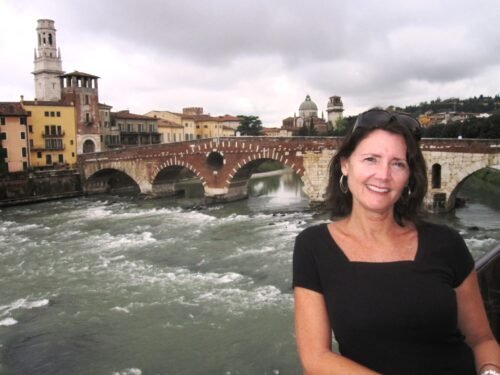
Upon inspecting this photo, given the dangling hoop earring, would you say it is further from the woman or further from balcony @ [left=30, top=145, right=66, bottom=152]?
balcony @ [left=30, top=145, right=66, bottom=152]

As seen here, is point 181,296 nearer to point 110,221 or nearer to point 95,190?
point 110,221

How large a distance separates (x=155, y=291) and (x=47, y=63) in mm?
43848

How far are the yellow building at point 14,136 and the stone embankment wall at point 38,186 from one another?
3650 millimetres

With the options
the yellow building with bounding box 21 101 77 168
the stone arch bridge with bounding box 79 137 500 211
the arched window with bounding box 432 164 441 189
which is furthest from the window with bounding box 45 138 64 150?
the arched window with bounding box 432 164 441 189

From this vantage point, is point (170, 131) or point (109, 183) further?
point (170, 131)

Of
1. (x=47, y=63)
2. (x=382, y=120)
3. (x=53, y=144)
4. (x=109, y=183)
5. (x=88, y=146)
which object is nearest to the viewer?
(x=382, y=120)

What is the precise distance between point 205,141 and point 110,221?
322 inches

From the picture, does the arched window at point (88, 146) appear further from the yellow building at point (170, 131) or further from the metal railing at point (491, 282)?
the metal railing at point (491, 282)

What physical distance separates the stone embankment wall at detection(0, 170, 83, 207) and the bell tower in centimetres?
1778

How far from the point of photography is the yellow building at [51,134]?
3597cm


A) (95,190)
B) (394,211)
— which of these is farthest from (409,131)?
(95,190)

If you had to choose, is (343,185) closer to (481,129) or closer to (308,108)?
(481,129)

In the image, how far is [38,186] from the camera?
30859 mm

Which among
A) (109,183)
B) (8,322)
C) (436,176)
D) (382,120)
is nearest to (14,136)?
(109,183)
